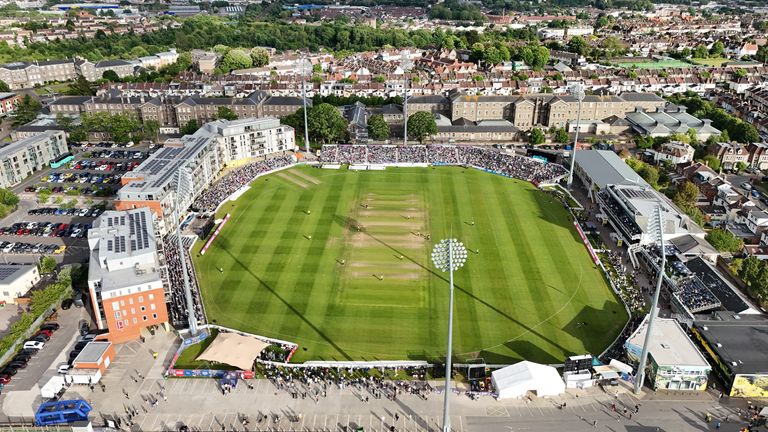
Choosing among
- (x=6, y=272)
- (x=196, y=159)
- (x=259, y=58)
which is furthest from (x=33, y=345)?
(x=259, y=58)

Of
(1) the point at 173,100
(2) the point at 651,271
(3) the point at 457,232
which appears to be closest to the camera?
(2) the point at 651,271

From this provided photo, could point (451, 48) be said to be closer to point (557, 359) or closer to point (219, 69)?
point (219, 69)

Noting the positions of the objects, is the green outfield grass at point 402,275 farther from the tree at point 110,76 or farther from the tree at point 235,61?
the tree at point 235,61

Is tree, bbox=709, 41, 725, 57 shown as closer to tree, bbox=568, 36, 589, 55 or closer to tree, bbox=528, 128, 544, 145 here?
tree, bbox=568, 36, 589, 55

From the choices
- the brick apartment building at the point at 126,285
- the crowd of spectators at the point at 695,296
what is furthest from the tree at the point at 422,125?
the brick apartment building at the point at 126,285

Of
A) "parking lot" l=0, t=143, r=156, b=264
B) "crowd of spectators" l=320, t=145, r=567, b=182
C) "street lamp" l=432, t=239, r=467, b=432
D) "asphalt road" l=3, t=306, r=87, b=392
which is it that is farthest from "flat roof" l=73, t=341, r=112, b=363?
"crowd of spectators" l=320, t=145, r=567, b=182

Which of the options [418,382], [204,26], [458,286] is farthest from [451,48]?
[418,382]

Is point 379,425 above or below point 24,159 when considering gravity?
below
